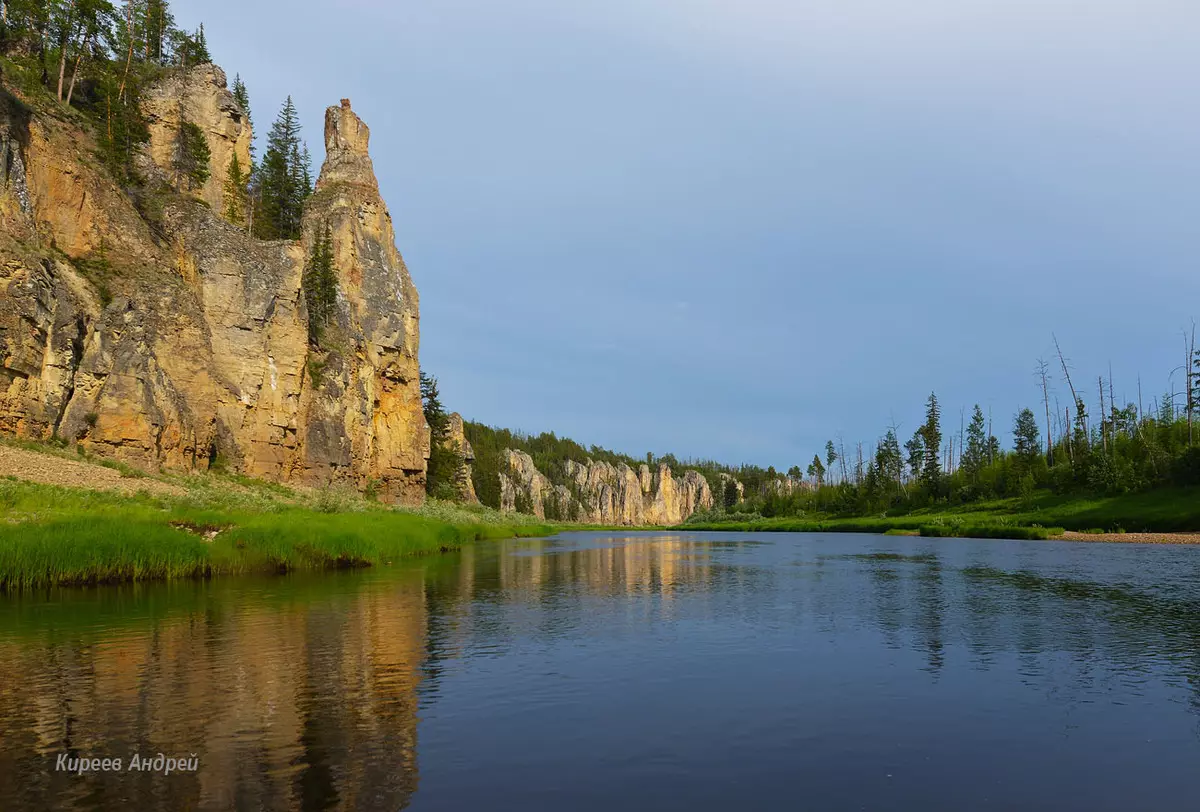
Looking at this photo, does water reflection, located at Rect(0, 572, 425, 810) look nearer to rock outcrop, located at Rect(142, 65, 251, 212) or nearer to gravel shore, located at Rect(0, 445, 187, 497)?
gravel shore, located at Rect(0, 445, 187, 497)

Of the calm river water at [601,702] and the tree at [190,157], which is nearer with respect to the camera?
the calm river water at [601,702]

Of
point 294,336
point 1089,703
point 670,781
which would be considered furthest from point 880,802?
point 294,336

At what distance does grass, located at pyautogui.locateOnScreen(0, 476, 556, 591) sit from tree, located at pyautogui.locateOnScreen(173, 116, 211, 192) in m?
37.1

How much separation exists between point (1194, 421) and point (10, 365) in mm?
119989

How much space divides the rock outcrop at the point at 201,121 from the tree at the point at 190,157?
0.99 feet

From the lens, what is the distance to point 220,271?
62062 mm

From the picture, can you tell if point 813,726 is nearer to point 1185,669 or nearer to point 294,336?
point 1185,669

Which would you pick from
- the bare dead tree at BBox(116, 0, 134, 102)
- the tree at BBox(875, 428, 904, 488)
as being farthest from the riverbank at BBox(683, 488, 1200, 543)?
the bare dead tree at BBox(116, 0, 134, 102)

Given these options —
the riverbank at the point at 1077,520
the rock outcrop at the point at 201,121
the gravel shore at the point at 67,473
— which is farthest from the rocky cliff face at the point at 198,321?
the riverbank at the point at 1077,520

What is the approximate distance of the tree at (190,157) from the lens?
68.6 meters

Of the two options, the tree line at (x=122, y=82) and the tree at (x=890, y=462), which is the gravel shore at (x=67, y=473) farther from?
the tree at (x=890, y=462)

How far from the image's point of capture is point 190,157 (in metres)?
70.3

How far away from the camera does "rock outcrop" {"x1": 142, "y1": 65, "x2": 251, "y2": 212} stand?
68688 millimetres

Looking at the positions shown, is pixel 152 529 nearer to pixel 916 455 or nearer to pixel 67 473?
pixel 67 473
